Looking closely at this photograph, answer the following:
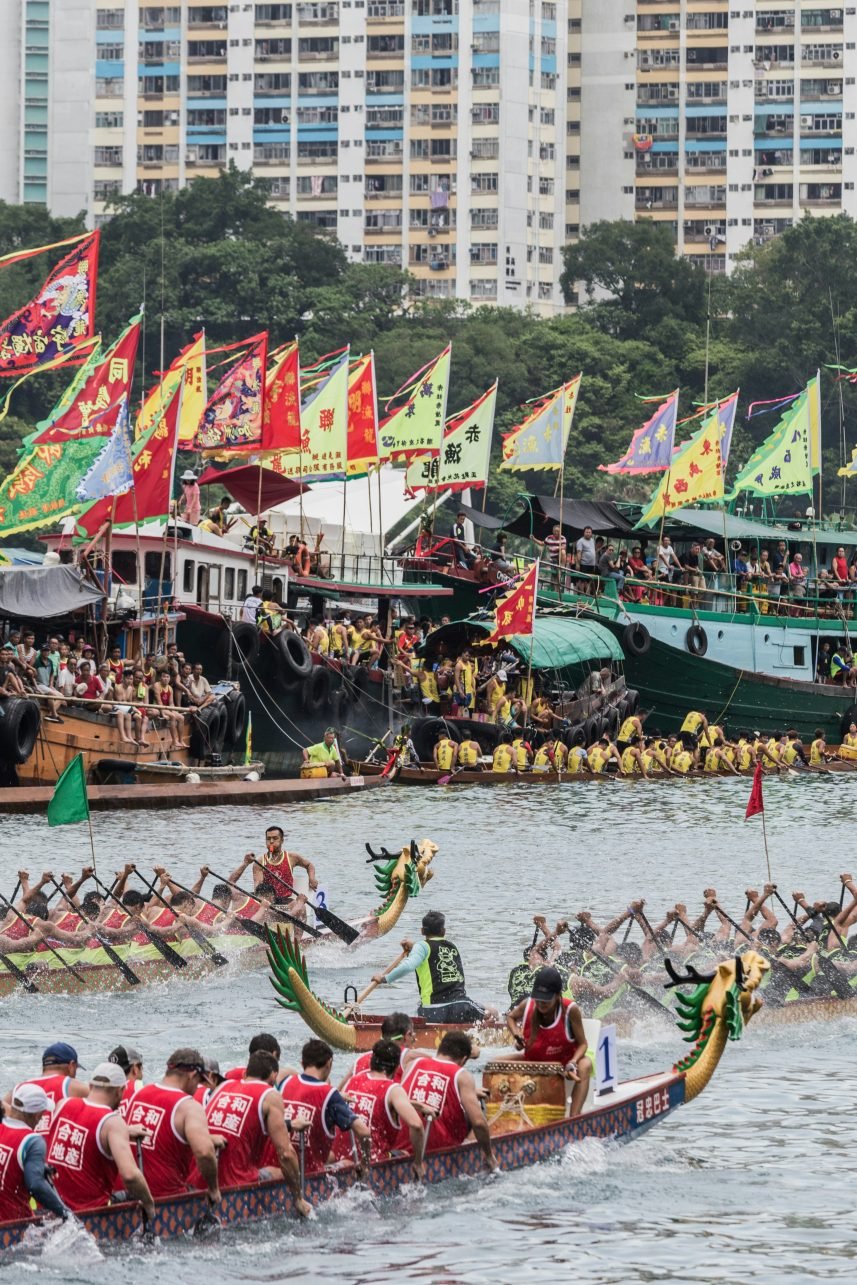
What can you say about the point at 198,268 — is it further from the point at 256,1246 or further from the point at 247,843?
the point at 256,1246

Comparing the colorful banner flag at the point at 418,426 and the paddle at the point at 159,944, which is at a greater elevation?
the colorful banner flag at the point at 418,426

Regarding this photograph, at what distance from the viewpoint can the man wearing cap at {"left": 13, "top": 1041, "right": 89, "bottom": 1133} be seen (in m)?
15.0

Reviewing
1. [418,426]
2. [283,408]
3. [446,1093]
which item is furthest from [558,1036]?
[418,426]

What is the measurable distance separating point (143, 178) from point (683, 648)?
8551 cm

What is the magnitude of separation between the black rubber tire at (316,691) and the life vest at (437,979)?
29190mm

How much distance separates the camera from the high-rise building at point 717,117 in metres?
138

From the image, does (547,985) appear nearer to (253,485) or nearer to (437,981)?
(437,981)

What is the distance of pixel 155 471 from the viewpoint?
44.1 metres

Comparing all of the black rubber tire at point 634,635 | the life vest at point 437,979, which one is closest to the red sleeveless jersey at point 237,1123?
the life vest at point 437,979

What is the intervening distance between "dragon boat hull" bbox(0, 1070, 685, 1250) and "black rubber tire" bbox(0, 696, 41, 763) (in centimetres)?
2253

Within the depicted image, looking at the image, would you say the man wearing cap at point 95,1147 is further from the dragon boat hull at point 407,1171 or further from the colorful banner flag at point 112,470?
the colorful banner flag at point 112,470

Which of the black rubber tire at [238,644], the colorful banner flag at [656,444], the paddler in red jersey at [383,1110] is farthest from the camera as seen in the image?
the colorful banner flag at [656,444]

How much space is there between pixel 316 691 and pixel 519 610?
499cm

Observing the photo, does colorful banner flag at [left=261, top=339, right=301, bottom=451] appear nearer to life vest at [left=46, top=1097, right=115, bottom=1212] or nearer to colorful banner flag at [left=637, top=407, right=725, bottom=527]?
colorful banner flag at [left=637, top=407, right=725, bottom=527]
